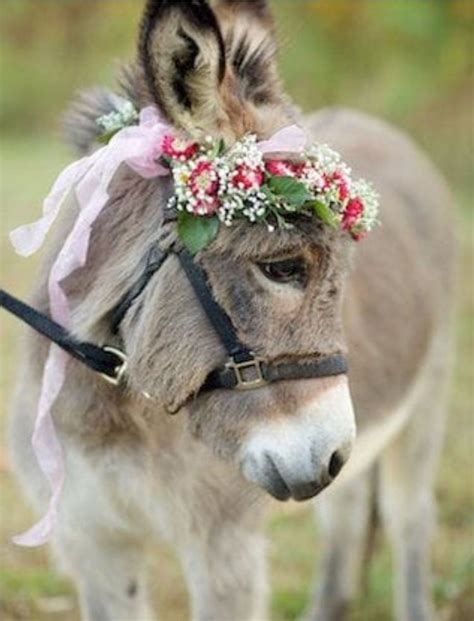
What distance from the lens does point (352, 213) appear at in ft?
9.07

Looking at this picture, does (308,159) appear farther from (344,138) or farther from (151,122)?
(344,138)

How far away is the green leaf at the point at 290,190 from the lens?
2.66m

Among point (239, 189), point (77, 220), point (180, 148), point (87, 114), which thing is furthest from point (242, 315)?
point (87, 114)

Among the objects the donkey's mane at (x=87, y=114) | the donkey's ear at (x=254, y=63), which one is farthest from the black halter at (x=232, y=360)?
the donkey's mane at (x=87, y=114)

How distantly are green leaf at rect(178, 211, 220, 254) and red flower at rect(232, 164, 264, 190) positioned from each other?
0.26 ft

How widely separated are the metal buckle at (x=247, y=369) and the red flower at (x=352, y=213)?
0.32 m

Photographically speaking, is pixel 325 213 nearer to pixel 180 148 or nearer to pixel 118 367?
pixel 180 148

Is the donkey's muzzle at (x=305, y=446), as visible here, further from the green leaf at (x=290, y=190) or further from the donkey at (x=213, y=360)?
the green leaf at (x=290, y=190)

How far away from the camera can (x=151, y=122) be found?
2773 millimetres

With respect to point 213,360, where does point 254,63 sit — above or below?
above

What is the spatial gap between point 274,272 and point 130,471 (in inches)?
28.7

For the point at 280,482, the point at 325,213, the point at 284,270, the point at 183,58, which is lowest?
the point at 280,482

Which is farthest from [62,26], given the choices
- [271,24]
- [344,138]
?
[271,24]

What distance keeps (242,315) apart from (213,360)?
0.11 metres
